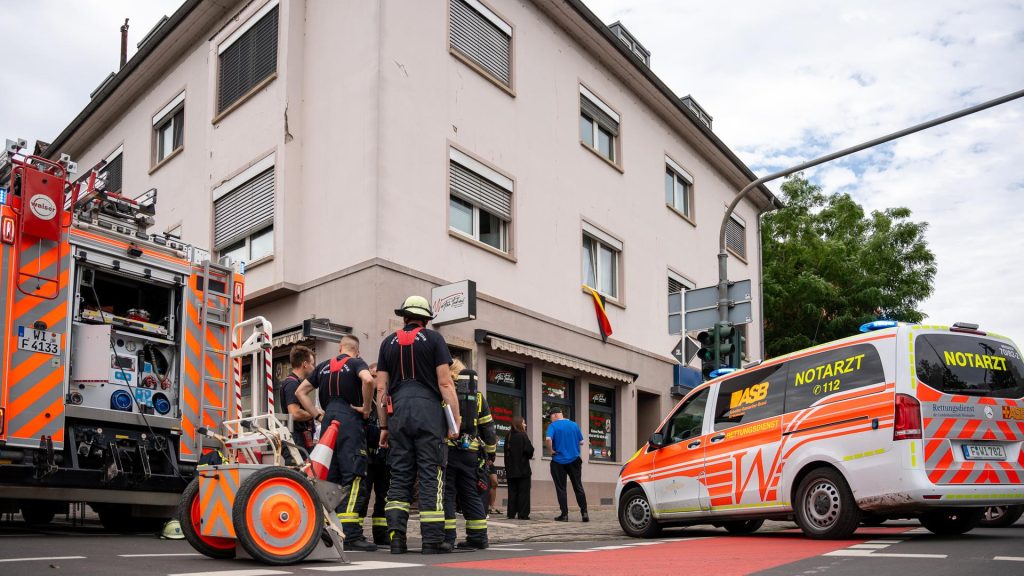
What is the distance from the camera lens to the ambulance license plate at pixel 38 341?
8938 millimetres

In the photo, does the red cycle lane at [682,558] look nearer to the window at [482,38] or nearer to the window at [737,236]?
the window at [482,38]

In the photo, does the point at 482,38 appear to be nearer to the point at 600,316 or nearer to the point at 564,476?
the point at 600,316

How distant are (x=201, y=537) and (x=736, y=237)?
24.8 metres

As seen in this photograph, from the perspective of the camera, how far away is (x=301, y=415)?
9.30 m

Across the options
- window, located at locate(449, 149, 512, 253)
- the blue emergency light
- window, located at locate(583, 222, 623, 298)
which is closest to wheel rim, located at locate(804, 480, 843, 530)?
the blue emergency light

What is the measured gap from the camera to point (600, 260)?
67.3 feet

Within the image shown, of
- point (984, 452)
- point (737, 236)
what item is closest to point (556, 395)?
point (984, 452)

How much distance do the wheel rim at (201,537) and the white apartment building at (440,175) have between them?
7.40m

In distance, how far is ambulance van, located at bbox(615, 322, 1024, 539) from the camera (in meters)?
8.60

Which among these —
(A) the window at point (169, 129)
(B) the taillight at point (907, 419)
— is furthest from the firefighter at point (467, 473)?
(A) the window at point (169, 129)

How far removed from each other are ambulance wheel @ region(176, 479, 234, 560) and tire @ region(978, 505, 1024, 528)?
7.81 meters

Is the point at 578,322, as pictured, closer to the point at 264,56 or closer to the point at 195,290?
the point at 264,56

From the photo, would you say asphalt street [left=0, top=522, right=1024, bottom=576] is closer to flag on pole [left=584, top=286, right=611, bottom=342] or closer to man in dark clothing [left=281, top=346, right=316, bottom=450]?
man in dark clothing [left=281, top=346, right=316, bottom=450]

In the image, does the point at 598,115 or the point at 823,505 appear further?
the point at 598,115
